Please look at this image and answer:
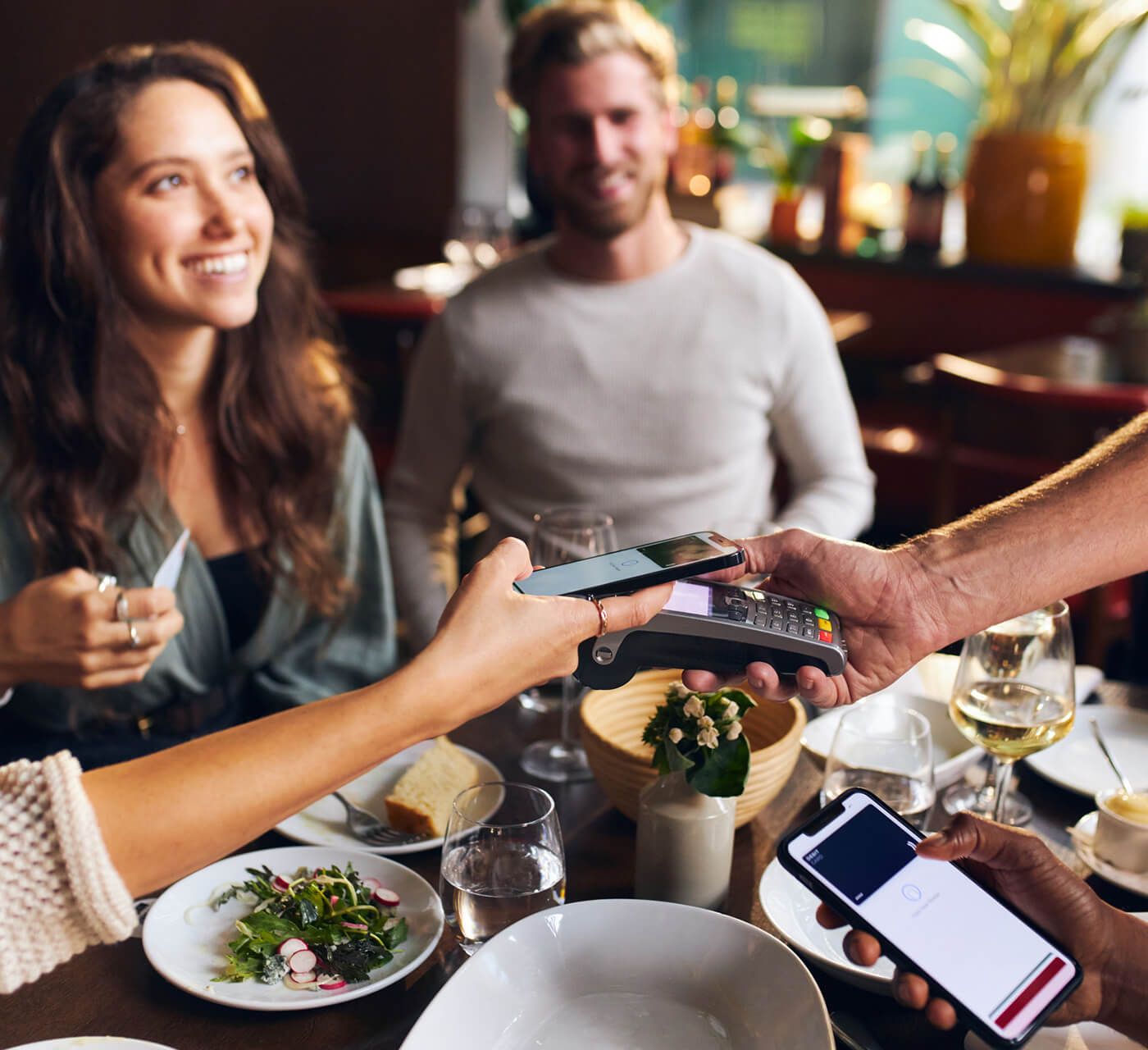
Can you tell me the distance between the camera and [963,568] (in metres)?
1.32

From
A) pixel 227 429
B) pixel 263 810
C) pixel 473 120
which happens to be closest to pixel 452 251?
pixel 473 120

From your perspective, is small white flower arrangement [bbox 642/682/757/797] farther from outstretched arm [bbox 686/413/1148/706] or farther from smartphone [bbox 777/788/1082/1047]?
outstretched arm [bbox 686/413/1148/706]

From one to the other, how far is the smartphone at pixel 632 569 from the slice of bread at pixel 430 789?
28cm

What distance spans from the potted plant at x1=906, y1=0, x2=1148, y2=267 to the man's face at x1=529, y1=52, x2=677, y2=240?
6.65 ft

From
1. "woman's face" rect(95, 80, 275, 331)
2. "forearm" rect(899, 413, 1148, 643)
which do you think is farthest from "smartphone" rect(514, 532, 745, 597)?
"woman's face" rect(95, 80, 275, 331)

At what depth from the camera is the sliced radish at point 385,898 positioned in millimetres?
1051

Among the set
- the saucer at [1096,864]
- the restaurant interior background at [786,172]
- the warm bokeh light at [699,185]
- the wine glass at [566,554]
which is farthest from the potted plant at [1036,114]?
the saucer at [1096,864]

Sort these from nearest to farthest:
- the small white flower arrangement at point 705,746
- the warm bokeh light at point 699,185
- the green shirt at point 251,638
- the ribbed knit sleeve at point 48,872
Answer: the ribbed knit sleeve at point 48,872 → the small white flower arrangement at point 705,746 → the green shirt at point 251,638 → the warm bokeh light at point 699,185

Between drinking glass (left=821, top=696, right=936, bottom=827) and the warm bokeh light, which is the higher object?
the warm bokeh light

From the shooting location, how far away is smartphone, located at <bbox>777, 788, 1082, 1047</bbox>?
34.4 inches

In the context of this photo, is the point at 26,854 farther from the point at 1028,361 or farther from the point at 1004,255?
the point at 1004,255

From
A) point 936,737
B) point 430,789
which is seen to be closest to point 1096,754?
point 936,737

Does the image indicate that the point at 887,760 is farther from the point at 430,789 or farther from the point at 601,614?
the point at 430,789

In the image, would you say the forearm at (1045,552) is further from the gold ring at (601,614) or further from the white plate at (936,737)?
the gold ring at (601,614)
